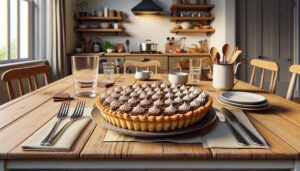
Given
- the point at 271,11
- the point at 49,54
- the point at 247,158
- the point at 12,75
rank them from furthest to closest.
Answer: the point at 271,11, the point at 49,54, the point at 12,75, the point at 247,158

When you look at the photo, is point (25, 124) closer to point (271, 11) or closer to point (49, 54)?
point (49, 54)

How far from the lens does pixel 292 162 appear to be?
1.96 ft

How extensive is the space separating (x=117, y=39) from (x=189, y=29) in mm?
1339

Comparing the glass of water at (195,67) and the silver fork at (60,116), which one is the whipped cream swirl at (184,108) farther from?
the glass of water at (195,67)

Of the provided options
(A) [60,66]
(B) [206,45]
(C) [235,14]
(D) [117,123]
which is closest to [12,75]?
(D) [117,123]

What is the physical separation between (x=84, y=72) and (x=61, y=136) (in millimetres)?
569

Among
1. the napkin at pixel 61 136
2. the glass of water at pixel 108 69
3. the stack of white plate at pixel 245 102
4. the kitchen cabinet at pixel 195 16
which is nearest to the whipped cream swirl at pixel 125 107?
the napkin at pixel 61 136

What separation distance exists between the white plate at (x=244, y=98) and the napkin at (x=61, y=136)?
574 millimetres

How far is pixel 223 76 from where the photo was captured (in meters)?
1.33

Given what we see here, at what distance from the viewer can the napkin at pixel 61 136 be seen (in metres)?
0.61

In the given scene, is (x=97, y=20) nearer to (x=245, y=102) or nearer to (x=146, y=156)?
(x=245, y=102)

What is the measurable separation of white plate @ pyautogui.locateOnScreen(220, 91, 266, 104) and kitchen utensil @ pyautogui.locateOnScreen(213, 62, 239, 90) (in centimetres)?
18

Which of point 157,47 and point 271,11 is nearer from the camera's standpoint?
point 271,11

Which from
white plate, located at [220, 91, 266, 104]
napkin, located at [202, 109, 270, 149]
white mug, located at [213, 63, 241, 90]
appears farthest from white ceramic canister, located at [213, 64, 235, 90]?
napkin, located at [202, 109, 270, 149]
